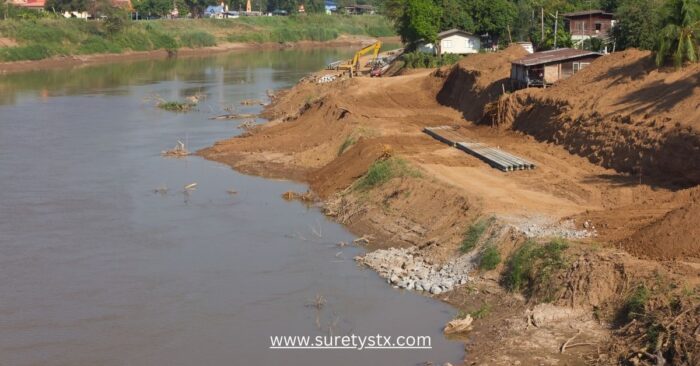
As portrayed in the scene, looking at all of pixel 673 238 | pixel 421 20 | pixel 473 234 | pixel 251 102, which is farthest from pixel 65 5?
pixel 673 238

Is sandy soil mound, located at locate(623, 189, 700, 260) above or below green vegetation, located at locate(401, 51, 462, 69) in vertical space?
below

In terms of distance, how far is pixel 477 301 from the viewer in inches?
883

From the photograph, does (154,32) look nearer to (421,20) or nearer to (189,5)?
(189,5)

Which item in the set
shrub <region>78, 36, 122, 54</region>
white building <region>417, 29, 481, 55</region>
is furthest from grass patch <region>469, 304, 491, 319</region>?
shrub <region>78, 36, 122, 54</region>

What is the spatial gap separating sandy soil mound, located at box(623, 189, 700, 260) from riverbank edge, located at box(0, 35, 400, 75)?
78.3 meters

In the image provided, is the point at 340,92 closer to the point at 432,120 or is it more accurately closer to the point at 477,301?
the point at 432,120

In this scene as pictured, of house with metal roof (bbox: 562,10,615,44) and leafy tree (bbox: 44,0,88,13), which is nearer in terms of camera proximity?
house with metal roof (bbox: 562,10,615,44)

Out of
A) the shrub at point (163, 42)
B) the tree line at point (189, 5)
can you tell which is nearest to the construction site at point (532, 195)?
the shrub at point (163, 42)

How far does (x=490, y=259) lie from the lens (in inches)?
931

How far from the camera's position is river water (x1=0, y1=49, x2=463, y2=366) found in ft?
67.5

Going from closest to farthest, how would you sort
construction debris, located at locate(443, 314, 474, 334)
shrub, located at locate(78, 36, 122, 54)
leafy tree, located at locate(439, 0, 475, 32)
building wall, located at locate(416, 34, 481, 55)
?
construction debris, located at locate(443, 314, 474, 334), building wall, located at locate(416, 34, 481, 55), leafy tree, located at locate(439, 0, 475, 32), shrub, located at locate(78, 36, 122, 54)

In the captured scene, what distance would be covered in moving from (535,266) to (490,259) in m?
1.67

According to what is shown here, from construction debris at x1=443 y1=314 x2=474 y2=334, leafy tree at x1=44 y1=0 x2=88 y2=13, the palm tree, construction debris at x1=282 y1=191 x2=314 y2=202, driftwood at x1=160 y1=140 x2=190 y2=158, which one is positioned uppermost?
leafy tree at x1=44 y1=0 x2=88 y2=13

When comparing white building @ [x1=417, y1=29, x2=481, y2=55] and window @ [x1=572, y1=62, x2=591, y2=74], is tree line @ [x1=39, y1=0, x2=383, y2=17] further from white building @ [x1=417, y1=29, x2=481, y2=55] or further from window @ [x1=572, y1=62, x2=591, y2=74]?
window @ [x1=572, y1=62, x2=591, y2=74]
